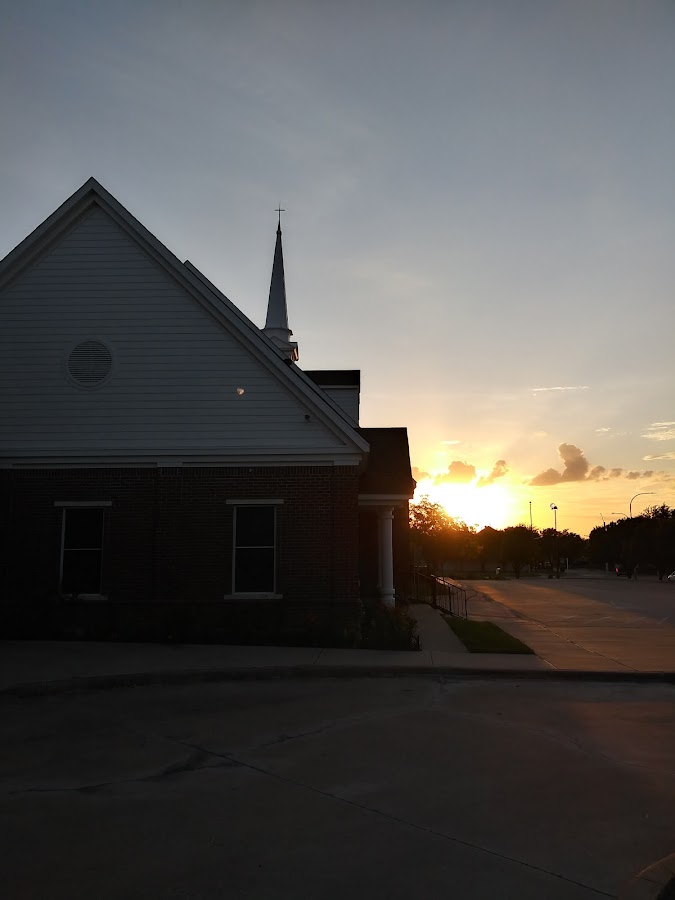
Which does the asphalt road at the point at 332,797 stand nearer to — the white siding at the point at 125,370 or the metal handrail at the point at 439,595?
the white siding at the point at 125,370

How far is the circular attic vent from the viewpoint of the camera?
1609 cm

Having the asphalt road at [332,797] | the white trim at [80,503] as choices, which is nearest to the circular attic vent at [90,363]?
the white trim at [80,503]

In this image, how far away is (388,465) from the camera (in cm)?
2081

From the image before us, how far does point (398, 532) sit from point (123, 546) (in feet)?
35.2

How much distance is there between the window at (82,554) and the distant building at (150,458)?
0.10ft

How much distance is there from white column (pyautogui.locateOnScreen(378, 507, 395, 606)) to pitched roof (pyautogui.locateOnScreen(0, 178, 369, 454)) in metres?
3.95

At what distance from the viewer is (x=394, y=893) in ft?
14.3

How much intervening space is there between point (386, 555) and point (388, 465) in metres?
2.99

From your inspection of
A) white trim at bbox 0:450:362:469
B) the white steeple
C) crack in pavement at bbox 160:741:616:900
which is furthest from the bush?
the white steeple

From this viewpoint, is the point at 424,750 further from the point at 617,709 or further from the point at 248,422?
the point at 248,422

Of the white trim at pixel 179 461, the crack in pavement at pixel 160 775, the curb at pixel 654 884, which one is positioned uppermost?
the white trim at pixel 179 461

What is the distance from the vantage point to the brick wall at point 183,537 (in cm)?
1522

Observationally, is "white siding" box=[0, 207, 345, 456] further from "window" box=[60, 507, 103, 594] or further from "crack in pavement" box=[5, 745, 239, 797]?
"crack in pavement" box=[5, 745, 239, 797]

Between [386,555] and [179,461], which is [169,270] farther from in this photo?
[386,555]
